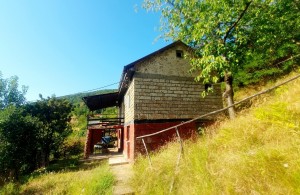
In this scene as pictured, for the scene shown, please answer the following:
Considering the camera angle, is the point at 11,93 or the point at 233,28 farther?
the point at 11,93

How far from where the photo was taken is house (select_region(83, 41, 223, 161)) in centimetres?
992

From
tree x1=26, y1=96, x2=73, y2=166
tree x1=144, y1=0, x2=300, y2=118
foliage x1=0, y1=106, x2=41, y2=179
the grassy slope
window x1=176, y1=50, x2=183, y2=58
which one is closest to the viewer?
the grassy slope

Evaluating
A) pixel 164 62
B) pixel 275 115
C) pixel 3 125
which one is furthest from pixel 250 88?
pixel 3 125

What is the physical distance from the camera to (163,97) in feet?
34.6

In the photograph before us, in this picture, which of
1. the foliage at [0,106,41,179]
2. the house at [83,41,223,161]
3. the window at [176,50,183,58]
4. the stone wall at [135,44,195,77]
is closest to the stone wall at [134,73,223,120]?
the house at [83,41,223,161]

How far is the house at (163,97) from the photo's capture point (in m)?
9.92

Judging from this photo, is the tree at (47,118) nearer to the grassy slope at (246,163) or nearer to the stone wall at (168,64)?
the stone wall at (168,64)

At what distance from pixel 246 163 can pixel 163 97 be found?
24.4 ft

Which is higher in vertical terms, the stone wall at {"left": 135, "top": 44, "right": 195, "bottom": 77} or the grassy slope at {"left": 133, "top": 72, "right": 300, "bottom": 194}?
the stone wall at {"left": 135, "top": 44, "right": 195, "bottom": 77}

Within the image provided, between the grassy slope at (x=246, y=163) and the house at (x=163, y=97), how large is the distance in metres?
3.87

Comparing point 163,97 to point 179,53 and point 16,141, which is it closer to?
point 179,53

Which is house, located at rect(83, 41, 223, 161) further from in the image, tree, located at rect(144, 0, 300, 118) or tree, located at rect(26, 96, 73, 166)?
tree, located at rect(26, 96, 73, 166)

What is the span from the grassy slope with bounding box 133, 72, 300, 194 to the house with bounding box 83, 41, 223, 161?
3.87 m

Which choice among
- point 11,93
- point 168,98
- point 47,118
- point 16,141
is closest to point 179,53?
point 168,98
